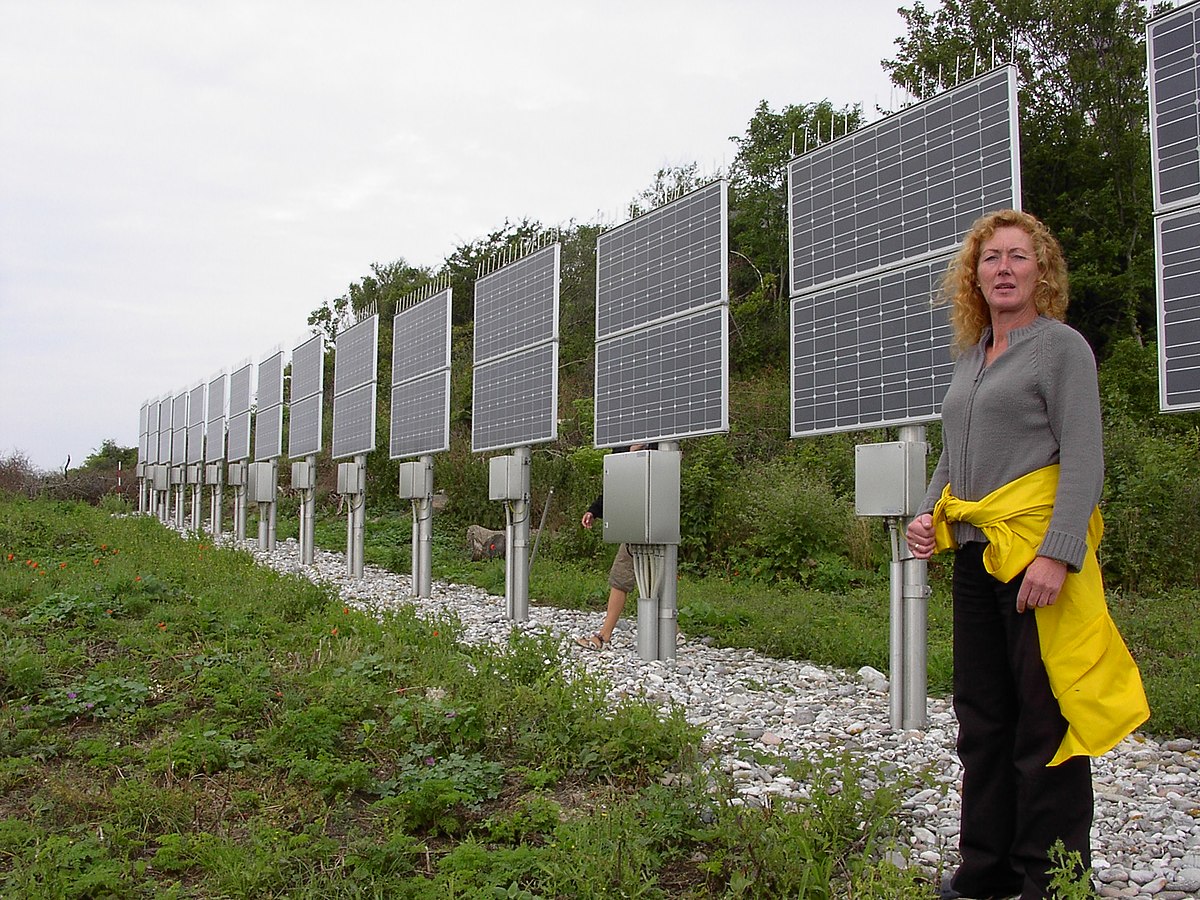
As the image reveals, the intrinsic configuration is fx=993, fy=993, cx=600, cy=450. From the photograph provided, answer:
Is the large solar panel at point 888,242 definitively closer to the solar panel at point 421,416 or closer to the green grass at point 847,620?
the green grass at point 847,620

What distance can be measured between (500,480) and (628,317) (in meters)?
2.33

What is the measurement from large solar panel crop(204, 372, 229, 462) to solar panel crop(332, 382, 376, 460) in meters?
7.99

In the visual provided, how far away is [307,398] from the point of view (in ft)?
54.5

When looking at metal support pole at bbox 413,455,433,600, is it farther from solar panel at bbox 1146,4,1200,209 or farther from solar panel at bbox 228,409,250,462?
solar panel at bbox 228,409,250,462

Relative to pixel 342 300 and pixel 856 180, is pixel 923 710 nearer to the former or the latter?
pixel 856 180

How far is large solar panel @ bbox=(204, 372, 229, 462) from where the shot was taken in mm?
22219

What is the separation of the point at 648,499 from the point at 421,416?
5.79 metres

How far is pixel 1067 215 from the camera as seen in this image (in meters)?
19.6

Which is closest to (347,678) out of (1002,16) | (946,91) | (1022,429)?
(1022,429)

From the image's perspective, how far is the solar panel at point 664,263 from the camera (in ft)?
23.3

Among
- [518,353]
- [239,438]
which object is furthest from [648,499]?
[239,438]

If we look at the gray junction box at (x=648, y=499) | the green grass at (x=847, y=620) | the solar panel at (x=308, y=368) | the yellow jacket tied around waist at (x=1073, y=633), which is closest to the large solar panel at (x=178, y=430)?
the solar panel at (x=308, y=368)

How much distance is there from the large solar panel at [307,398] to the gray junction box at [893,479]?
1164 centimetres

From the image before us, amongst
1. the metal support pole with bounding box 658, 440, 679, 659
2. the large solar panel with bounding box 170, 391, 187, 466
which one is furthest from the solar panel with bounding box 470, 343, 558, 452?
the large solar panel with bounding box 170, 391, 187, 466
